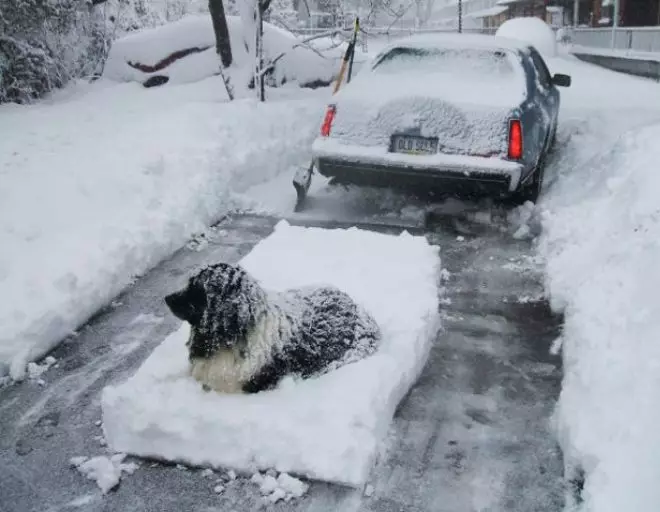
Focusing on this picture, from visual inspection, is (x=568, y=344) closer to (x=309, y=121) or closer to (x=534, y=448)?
(x=534, y=448)

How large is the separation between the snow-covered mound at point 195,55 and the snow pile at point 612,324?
22.3 ft

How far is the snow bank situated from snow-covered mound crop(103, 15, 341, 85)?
0.93m

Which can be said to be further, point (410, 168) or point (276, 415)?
point (410, 168)

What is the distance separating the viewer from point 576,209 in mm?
6117

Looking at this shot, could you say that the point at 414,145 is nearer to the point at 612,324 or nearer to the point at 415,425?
the point at 612,324

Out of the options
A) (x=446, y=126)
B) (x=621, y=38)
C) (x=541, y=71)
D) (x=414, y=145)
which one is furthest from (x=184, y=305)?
(x=621, y=38)

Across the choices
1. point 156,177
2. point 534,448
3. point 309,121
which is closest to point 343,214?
point 156,177

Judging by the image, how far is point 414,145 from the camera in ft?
20.0

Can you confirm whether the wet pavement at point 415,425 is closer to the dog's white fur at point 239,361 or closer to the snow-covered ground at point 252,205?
the snow-covered ground at point 252,205

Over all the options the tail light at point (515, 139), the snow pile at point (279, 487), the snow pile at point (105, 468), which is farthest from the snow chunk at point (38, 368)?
the tail light at point (515, 139)

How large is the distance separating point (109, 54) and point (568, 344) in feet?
36.7

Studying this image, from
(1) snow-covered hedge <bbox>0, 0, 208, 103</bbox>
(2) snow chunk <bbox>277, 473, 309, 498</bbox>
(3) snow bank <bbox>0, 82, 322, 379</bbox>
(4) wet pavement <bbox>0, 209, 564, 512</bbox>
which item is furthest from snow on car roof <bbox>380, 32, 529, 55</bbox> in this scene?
(1) snow-covered hedge <bbox>0, 0, 208, 103</bbox>

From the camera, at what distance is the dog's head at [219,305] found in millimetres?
3076

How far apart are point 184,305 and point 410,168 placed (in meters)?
3.48
